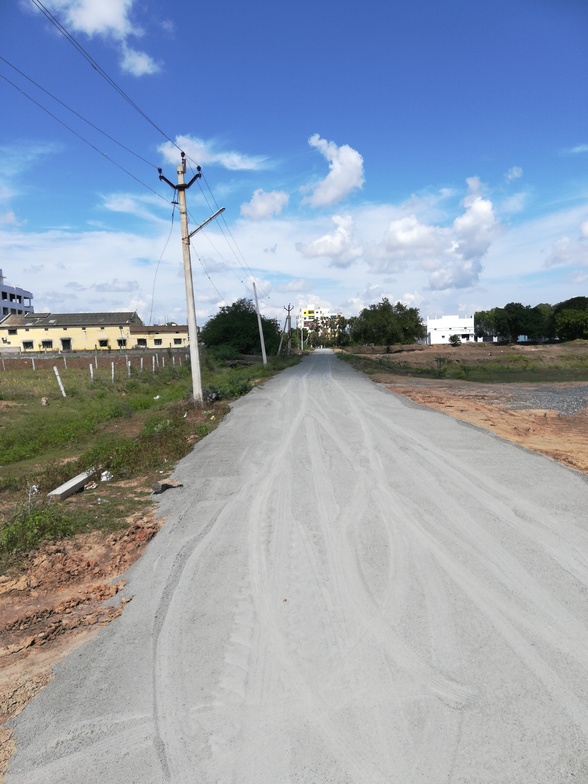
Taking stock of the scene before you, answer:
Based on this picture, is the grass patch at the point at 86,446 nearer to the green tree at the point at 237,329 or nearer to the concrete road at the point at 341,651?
the concrete road at the point at 341,651

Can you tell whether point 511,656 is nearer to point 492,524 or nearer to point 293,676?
point 293,676

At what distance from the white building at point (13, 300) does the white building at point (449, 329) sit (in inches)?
3480

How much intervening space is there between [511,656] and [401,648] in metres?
0.77

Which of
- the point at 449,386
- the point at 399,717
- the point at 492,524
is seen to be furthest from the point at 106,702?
the point at 449,386

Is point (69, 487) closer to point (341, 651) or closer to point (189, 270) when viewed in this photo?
point (341, 651)

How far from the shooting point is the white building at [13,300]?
85.6 metres

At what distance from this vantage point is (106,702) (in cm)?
331

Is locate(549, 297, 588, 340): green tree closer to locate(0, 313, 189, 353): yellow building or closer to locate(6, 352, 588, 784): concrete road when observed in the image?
locate(0, 313, 189, 353): yellow building

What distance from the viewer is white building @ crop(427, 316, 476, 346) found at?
4870 inches

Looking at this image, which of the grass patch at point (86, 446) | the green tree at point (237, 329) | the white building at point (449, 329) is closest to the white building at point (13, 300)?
the green tree at point (237, 329)

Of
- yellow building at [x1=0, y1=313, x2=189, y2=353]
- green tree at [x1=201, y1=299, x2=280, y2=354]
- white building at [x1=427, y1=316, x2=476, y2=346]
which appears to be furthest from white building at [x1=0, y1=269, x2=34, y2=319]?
white building at [x1=427, y1=316, x2=476, y2=346]

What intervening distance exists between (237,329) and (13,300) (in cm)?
6065

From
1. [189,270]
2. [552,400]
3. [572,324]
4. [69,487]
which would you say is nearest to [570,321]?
[572,324]

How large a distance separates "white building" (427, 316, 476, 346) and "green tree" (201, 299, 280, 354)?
262 feet
